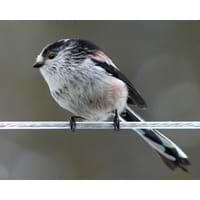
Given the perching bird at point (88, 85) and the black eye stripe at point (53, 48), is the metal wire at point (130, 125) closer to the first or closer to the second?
the perching bird at point (88, 85)

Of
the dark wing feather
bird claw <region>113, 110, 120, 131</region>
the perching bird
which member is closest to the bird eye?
the perching bird

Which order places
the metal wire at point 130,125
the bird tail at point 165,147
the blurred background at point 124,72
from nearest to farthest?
the metal wire at point 130,125, the bird tail at point 165,147, the blurred background at point 124,72

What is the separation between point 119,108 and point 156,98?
1.01 metres

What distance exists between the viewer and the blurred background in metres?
3.30

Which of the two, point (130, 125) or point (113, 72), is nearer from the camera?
point (130, 125)

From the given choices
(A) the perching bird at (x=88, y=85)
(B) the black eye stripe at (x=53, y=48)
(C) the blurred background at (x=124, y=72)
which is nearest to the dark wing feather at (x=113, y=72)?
(A) the perching bird at (x=88, y=85)

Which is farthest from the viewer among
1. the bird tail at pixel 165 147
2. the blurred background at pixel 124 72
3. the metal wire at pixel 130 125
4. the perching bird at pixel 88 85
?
the blurred background at pixel 124 72

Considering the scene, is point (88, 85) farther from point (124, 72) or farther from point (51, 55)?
point (124, 72)

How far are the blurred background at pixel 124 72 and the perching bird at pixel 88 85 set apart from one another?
0.78 meters

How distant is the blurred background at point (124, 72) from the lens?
3303mm

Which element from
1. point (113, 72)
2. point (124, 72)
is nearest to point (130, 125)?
point (113, 72)

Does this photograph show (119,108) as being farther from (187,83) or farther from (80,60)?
(187,83)

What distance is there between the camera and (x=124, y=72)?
329cm

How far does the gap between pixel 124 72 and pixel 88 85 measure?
39.0 inches
